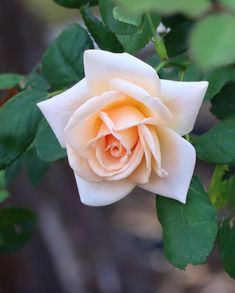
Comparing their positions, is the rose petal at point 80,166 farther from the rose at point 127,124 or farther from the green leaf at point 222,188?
the green leaf at point 222,188

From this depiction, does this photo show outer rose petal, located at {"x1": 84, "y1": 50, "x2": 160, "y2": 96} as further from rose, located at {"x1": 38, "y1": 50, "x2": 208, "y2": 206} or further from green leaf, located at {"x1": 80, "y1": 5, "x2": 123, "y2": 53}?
green leaf, located at {"x1": 80, "y1": 5, "x2": 123, "y2": 53}

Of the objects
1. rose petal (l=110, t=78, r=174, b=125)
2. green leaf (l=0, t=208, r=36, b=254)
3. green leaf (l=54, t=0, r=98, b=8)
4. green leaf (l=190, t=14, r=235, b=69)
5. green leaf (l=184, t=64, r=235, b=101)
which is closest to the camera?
green leaf (l=190, t=14, r=235, b=69)

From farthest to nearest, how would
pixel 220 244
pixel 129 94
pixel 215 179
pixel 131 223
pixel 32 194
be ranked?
pixel 131 223 < pixel 32 194 < pixel 215 179 < pixel 220 244 < pixel 129 94

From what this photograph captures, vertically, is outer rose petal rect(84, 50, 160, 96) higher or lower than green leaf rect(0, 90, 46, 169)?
higher

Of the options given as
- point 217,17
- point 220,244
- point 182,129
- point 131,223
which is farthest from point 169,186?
point 131,223

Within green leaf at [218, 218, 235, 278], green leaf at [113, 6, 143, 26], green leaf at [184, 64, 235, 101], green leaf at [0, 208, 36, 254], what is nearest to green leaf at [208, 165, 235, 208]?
green leaf at [218, 218, 235, 278]

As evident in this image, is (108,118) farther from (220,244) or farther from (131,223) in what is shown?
(131,223)
